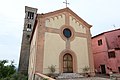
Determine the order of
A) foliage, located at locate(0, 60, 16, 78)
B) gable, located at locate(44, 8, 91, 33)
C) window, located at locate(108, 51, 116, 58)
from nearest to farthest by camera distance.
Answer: gable, located at locate(44, 8, 91, 33) → window, located at locate(108, 51, 116, 58) → foliage, located at locate(0, 60, 16, 78)

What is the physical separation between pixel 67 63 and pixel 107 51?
8.94 metres

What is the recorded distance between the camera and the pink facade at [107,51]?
17.7m

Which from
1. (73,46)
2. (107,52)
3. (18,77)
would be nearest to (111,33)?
(107,52)

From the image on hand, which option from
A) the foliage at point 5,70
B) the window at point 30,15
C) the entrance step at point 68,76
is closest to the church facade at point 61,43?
the entrance step at point 68,76

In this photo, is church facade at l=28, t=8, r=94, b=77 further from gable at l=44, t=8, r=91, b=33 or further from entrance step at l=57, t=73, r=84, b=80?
entrance step at l=57, t=73, r=84, b=80

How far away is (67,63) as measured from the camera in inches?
522

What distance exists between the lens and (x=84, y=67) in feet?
44.7

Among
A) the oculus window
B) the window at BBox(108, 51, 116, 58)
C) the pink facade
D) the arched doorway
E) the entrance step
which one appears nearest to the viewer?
the entrance step

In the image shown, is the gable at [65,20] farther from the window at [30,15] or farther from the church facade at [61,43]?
the window at [30,15]

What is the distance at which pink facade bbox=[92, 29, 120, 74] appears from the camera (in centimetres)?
1767

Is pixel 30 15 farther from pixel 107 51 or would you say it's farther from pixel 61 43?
pixel 107 51

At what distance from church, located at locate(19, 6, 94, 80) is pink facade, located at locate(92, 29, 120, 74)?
5.72m

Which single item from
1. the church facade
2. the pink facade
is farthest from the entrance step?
the pink facade

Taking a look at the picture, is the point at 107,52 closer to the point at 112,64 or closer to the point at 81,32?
the point at 112,64
